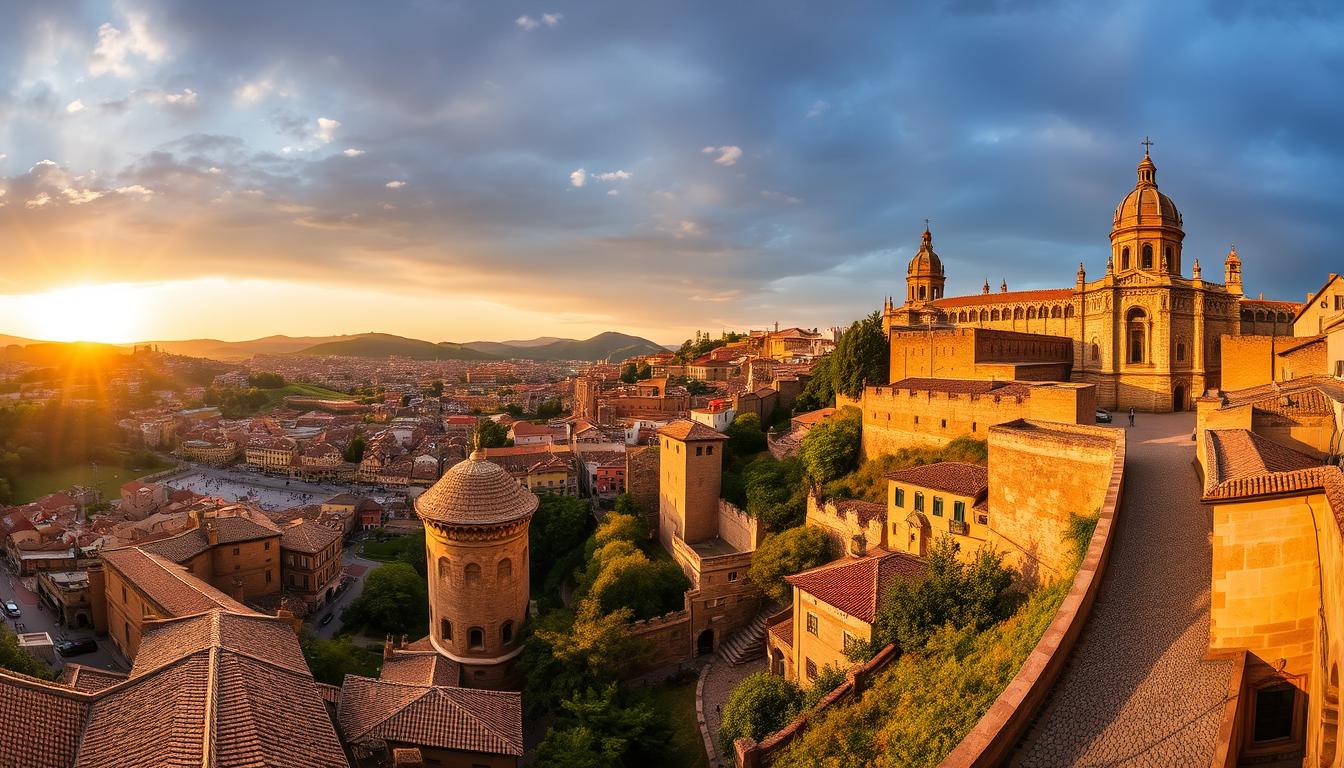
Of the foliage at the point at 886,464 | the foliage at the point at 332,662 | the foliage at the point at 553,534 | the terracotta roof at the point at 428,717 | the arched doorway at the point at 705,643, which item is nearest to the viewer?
the terracotta roof at the point at 428,717

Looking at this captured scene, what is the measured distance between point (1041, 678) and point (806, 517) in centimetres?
1750

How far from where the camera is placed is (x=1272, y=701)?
7344 mm

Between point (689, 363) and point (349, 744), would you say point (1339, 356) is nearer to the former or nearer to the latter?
point (349, 744)

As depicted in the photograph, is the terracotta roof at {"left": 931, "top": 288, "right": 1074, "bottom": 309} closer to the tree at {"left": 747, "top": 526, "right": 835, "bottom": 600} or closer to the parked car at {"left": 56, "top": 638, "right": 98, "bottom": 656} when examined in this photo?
the tree at {"left": 747, "top": 526, "right": 835, "bottom": 600}

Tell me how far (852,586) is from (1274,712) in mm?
8660

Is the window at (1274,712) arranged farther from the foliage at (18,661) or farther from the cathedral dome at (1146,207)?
the cathedral dome at (1146,207)

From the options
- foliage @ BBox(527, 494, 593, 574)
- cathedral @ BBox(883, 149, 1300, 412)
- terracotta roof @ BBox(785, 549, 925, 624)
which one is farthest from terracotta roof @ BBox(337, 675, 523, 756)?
cathedral @ BBox(883, 149, 1300, 412)

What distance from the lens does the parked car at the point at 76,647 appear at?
2420cm

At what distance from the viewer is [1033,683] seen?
6559 millimetres

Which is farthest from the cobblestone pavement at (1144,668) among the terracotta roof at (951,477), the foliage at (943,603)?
the terracotta roof at (951,477)

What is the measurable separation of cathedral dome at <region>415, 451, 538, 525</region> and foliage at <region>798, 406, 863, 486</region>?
1238 centimetres

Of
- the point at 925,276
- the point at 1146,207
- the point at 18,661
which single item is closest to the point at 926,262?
the point at 925,276

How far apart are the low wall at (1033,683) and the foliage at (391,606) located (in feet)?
90.4

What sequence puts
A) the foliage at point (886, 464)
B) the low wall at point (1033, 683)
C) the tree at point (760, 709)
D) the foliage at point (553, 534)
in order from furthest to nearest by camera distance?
the foliage at point (553, 534), the foliage at point (886, 464), the tree at point (760, 709), the low wall at point (1033, 683)
